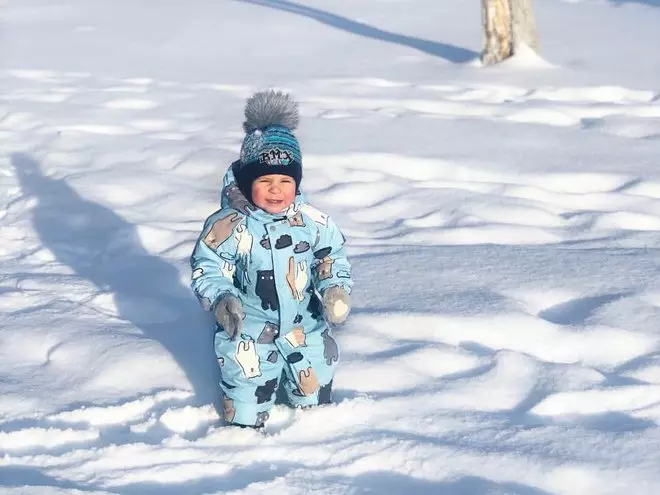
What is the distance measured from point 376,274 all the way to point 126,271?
1.00m

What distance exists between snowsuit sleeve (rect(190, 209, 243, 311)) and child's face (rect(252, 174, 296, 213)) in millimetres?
86

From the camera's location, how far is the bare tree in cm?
827

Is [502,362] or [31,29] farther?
[31,29]

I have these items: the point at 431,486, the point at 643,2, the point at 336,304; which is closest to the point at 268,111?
the point at 336,304

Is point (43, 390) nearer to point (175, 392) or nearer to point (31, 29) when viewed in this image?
point (175, 392)

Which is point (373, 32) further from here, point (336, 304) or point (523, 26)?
point (336, 304)

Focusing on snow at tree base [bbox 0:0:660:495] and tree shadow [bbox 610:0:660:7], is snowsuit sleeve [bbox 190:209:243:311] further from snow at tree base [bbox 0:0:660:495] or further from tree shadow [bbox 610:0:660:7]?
tree shadow [bbox 610:0:660:7]

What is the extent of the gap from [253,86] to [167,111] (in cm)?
94

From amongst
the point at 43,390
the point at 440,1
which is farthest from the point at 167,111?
the point at 440,1

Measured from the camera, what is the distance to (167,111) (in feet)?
22.7

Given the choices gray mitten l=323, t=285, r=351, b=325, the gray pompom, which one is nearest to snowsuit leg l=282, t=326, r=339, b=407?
gray mitten l=323, t=285, r=351, b=325

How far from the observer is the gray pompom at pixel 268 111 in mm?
2902

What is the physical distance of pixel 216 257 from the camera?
2.81m

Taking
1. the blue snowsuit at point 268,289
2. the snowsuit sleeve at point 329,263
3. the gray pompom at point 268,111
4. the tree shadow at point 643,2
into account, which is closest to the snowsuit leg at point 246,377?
the blue snowsuit at point 268,289
